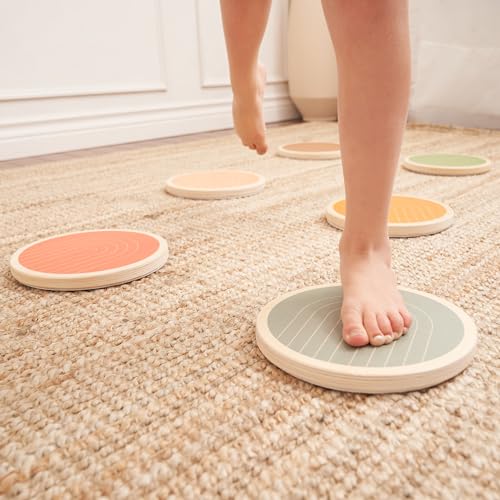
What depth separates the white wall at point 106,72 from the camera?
6.09ft

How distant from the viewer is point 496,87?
2176 millimetres

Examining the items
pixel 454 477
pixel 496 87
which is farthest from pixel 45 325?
pixel 496 87

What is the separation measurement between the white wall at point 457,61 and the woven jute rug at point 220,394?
1.39 meters

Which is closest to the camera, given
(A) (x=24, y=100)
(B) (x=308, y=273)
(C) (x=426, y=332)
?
(C) (x=426, y=332)

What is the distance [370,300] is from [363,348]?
0.07m

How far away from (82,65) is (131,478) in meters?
1.89

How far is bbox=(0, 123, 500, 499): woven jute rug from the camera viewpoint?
1.37ft

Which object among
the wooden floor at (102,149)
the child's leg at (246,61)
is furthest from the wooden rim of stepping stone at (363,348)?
the wooden floor at (102,149)

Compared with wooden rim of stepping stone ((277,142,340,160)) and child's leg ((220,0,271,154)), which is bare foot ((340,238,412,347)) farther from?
wooden rim of stepping stone ((277,142,340,160))

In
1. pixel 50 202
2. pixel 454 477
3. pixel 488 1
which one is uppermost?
pixel 488 1

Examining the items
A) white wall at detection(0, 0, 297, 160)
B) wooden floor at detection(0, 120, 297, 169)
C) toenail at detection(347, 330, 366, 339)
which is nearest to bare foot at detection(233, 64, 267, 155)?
toenail at detection(347, 330, 366, 339)

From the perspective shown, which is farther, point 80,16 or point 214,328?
point 80,16

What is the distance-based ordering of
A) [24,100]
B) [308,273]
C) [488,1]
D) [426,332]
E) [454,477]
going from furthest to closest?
[488,1]
[24,100]
[308,273]
[426,332]
[454,477]

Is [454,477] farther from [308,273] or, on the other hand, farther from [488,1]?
[488,1]
